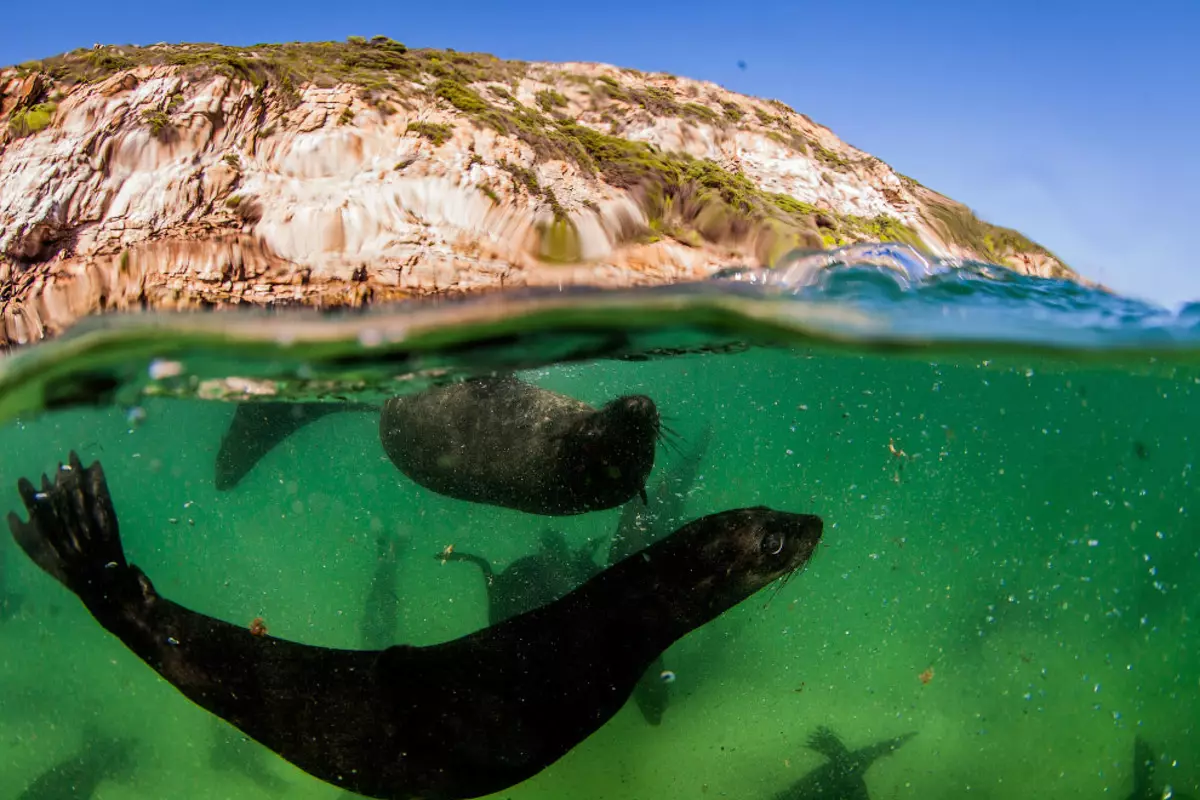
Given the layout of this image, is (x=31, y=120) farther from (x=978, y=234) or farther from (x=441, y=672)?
(x=978, y=234)

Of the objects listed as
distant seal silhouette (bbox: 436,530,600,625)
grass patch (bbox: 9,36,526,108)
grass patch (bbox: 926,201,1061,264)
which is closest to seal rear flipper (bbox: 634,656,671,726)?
distant seal silhouette (bbox: 436,530,600,625)

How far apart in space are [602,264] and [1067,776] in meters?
9.36

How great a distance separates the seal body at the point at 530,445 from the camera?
17.1ft

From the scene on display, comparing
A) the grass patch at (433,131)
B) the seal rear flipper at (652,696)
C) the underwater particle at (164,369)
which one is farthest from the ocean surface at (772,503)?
the grass patch at (433,131)

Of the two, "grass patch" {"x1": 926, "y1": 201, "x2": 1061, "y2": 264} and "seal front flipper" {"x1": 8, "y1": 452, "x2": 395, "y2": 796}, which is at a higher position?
"grass patch" {"x1": 926, "y1": 201, "x2": 1061, "y2": 264}

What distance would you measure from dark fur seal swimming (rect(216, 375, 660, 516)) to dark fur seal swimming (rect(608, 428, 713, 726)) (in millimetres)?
863

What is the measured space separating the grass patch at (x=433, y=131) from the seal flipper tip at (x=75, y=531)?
3.91 m

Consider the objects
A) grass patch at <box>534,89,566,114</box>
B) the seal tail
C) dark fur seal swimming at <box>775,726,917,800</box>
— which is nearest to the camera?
grass patch at <box>534,89,566,114</box>

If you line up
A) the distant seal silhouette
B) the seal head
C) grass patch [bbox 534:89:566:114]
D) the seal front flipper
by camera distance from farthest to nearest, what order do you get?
the distant seal silhouette, the seal head, grass patch [bbox 534:89:566:114], the seal front flipper

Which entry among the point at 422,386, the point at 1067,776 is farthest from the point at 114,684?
the point at 1067,776

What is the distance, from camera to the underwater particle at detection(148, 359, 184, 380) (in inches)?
229

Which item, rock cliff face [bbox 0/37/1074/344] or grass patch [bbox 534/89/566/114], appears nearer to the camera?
rock cliff face [bbox 0/37/1074/344]

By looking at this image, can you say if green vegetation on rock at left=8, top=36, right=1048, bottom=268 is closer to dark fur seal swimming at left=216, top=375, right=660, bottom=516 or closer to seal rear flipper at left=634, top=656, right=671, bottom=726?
dark fur seal swimming at left=216, top=375, right=660, bottom=516

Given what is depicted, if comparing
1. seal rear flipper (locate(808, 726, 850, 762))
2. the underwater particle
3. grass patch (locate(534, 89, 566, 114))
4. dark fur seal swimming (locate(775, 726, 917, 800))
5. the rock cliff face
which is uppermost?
grass patch (locate(534, 89, 566, 114))
